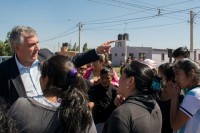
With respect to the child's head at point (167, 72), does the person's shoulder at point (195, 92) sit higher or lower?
lower

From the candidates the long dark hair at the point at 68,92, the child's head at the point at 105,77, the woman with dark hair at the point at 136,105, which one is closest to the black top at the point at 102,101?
the child's head at the point at 105,77

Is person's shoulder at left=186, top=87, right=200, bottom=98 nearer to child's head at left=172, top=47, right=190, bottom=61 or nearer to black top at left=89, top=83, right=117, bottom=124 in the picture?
black top at left=89, top=83, right=117, bottom=124

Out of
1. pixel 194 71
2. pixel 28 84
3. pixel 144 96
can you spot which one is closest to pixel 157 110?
pixel 144 96

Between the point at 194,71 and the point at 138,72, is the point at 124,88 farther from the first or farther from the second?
the point at 194,71

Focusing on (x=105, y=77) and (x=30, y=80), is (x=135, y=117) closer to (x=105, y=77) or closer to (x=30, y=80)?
(x=30, y=80)

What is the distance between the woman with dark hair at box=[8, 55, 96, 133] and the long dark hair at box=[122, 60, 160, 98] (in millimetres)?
588

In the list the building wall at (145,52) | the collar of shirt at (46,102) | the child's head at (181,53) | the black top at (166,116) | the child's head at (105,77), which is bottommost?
the black top at (166,116)

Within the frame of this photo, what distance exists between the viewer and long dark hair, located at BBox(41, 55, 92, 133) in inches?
75.7

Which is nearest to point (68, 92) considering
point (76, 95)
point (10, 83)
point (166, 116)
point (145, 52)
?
point (76, 95)

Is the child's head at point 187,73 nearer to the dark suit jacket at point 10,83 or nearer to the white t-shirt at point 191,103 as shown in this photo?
the white t-shirt at point 191,103

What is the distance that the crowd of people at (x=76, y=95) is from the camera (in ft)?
6.29

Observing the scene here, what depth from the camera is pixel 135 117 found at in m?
2.29

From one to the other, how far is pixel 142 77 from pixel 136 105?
26 centimetres

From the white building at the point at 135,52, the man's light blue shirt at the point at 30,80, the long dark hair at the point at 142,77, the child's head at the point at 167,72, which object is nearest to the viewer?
the long dark hair at the point at 142,77
